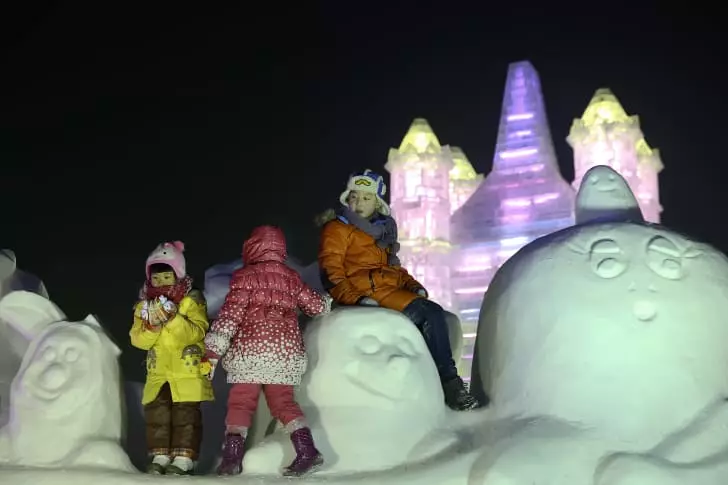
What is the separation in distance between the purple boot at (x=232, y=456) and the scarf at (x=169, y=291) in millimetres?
664

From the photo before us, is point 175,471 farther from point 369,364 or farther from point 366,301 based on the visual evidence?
point 366,301

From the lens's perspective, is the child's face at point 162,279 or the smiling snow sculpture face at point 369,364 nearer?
the smiling snow sculpture face at point 369,364

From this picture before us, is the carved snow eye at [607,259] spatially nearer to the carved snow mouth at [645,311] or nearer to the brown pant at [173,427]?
the carved snow mouth at [645,311]

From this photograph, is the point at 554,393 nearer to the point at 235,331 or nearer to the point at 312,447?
the point at 312,447

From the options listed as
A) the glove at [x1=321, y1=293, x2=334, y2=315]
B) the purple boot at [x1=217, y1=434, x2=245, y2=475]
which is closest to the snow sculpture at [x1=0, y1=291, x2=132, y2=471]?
the purple boot at [x1=217, y1=434, x2=245, y2=475]

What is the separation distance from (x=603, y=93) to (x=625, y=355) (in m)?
9.87

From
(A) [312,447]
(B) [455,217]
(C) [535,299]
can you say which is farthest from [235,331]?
(B) [455,217]

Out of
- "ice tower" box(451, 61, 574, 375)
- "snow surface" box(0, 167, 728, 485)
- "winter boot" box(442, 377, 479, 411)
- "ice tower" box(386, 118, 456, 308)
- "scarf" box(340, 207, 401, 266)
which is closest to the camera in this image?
"snow surface" box(0, 167, 728, 485)

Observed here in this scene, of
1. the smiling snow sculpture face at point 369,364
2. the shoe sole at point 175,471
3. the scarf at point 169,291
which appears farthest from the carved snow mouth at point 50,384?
the smiling snow sculpture face at point 369,364

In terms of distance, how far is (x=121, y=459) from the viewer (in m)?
3.72

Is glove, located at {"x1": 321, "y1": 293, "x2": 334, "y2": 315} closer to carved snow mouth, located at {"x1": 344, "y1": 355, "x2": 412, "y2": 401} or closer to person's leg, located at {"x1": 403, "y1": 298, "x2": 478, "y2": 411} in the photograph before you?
carved snow mouth, located at {"x1": 344, "y1": 355, "x2": 412, "y2": 401}

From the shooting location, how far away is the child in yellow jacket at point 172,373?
381 cm

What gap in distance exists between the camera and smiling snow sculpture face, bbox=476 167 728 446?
3.64m

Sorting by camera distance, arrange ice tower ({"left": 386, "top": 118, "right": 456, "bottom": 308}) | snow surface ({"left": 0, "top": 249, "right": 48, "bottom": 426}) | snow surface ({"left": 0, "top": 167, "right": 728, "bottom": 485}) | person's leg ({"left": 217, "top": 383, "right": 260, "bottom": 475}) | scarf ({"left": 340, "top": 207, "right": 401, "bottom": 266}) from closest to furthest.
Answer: snow surface ({"left": 0, "top": 167, "right": 728, "bottom": 485}) → person's leg ({"left": 217, "top": 383, "right": 260, "bottom": 475}) → scarf ({"left": 340, "top": 207, "right": 401, "bottom": 266}) → snow surface ({"left": 0, "top": 249, "right": 48, "bottom": 426}) → ice tower ({"left": 386, "top": 118, "right": 456, "bottom": 308})
